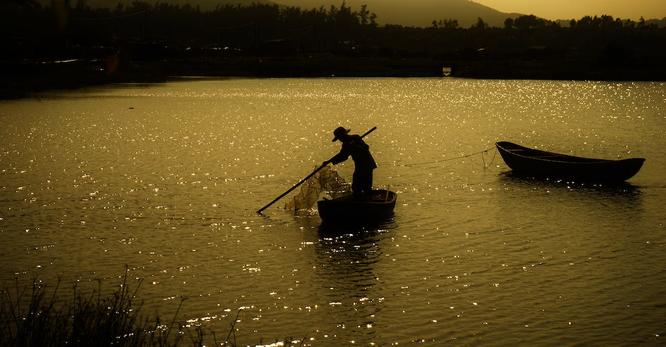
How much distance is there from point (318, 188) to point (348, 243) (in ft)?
14.4

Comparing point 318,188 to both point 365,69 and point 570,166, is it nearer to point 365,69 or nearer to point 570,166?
point 570,166

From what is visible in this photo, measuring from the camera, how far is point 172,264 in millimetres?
22516

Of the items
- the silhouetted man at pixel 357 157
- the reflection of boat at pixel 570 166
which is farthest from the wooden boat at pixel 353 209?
the reflection of boat at pixel 570 166

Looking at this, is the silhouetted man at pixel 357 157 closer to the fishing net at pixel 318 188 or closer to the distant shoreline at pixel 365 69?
the fishing net at pixel 318 188

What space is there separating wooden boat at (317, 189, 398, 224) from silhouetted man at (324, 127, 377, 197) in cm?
38

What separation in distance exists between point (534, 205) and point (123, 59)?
363ft

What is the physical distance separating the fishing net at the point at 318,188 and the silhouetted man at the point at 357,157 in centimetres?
139

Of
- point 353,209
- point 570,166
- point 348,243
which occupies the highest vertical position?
point 353,209

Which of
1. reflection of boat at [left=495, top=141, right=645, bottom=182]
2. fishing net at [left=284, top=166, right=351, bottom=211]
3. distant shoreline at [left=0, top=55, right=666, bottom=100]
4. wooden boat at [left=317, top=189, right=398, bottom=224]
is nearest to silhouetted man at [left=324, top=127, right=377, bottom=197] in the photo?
wooden boat at [left=317, top=189, right=398, bottom=224]

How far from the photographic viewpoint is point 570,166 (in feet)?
118

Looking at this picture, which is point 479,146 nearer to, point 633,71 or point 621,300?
point 621,300

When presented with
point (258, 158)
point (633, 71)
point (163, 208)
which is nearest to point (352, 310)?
point (163, 208)

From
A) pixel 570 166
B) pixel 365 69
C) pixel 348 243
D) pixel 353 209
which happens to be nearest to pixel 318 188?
pixel 353 209

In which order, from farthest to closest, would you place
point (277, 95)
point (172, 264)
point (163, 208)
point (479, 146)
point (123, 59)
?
point (123, 59), point (277, 95), point (479, 146), point (163, 208), point (172, 264)
